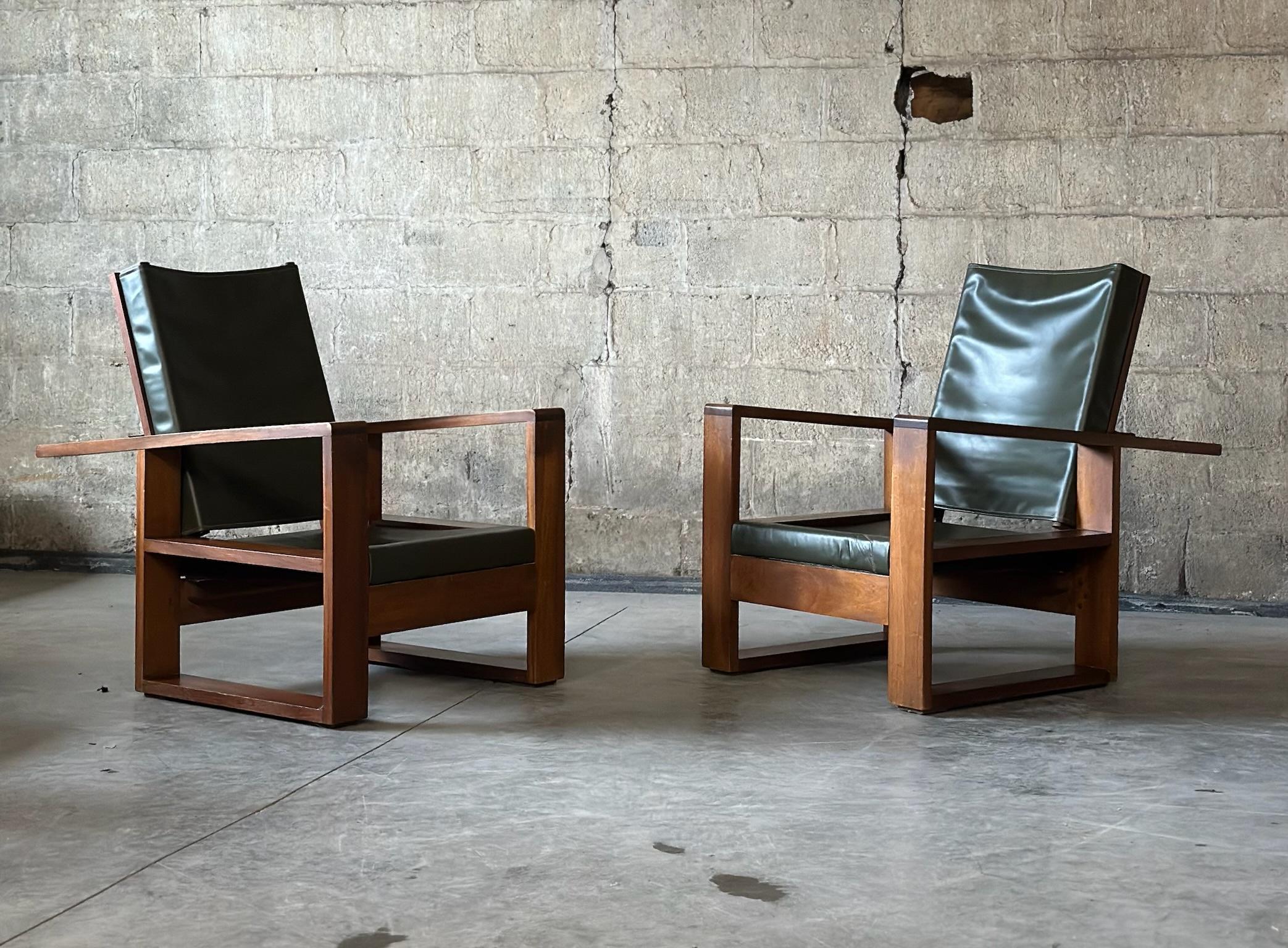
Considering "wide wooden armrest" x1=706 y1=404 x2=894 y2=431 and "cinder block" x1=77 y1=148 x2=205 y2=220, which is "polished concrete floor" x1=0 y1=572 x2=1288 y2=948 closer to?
"wide wooden armrest" x1=706 y1=404 x2=894 y2=431

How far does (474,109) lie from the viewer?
15.2 feet

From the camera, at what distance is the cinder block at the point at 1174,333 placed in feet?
13.9

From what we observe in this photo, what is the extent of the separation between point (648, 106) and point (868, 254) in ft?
2.71

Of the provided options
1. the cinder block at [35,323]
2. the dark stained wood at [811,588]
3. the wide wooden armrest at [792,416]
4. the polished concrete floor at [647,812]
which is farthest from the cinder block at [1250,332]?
the cinder block at [35,323]

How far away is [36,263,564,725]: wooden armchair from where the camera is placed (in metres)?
2.69

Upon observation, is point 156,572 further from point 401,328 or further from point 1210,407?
point 1210,407

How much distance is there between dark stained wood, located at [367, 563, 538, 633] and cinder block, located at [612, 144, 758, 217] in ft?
5.98

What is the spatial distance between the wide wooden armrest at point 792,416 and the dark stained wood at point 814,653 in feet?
1.71

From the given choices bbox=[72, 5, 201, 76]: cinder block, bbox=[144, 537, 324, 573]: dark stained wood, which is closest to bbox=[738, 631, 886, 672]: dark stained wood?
bbox=[144, 537, 324, 573]: dark stained wood

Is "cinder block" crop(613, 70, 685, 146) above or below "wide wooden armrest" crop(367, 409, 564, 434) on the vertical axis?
above

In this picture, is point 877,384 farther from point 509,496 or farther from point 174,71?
point 174,71

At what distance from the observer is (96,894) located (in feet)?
5.88

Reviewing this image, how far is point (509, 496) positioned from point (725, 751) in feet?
7.41

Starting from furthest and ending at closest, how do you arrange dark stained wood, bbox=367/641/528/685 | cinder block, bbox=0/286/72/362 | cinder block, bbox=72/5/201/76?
1. cinder block, bbox=0/286/72/362
2. cinder block, bbox=72/5/201/76
3. dark stained wood, bbox=367/641/528/685
